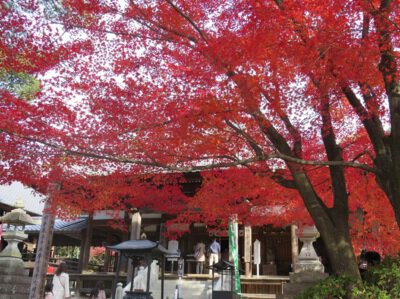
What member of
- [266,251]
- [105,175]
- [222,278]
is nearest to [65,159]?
[105,175]

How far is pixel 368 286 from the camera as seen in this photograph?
275 inches

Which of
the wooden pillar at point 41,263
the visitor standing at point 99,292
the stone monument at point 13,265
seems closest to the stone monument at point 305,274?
the wooden pillar at point 41,263

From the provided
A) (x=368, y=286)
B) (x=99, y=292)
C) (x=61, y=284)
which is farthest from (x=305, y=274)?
(x=99, y=292)

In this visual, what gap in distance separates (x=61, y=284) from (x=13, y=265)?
5147 mm

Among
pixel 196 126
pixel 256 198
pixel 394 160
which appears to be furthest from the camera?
pixel 256 198

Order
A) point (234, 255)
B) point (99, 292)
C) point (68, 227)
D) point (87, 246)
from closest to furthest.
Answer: point (234, 255)
point (99, 292)
point (87, 246)
point (68, 227)

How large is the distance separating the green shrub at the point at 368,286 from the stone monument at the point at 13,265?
31.9ft

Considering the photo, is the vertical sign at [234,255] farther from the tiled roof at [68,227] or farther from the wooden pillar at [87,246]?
the tiled roof at [68,227]

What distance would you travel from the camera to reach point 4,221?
13.8 metres

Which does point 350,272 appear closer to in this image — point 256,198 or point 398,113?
point 398,113

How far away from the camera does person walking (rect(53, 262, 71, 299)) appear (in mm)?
8891

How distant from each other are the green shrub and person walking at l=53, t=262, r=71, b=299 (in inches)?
206

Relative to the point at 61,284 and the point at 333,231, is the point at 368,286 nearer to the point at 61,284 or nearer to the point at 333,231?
the point at 333,231

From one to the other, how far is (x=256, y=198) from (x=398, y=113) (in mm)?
8783
